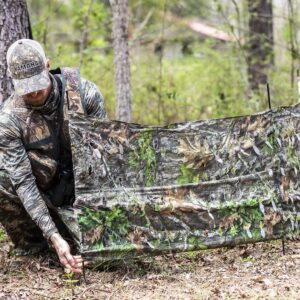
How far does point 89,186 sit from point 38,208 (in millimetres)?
412

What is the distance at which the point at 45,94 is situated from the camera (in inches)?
177

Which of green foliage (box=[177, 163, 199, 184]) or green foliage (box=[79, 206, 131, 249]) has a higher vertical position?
green foliage (box=[177, 163, 199, 184])

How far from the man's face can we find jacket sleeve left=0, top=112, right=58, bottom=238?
7.7 inches

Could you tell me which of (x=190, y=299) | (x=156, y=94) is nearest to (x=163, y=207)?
(x=190, y=299)

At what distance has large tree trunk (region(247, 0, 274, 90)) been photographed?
40.1 ft

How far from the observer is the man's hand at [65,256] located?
13.8 feet

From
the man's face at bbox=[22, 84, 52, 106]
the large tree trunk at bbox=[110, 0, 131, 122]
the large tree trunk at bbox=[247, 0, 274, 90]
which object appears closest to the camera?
the man's face at bbox=[22, 84, 52, 106]

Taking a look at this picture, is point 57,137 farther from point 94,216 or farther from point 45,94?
point 94,216

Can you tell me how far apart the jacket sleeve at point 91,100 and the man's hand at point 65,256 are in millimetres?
1013

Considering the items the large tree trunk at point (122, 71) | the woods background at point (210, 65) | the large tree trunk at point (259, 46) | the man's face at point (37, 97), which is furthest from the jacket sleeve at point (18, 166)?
the large tree trunk at point (259, 46)

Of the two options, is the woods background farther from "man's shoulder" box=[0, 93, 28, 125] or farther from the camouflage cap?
the camouflage cap

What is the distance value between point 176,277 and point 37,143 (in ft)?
4.94

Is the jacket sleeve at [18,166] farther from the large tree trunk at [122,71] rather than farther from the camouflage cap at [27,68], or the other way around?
the large tree trunk at [122,71]

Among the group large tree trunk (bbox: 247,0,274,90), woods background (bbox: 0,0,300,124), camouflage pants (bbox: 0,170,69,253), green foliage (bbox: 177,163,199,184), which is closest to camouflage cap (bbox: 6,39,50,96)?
camouflage pants (bbox: 0,170,69,253)
